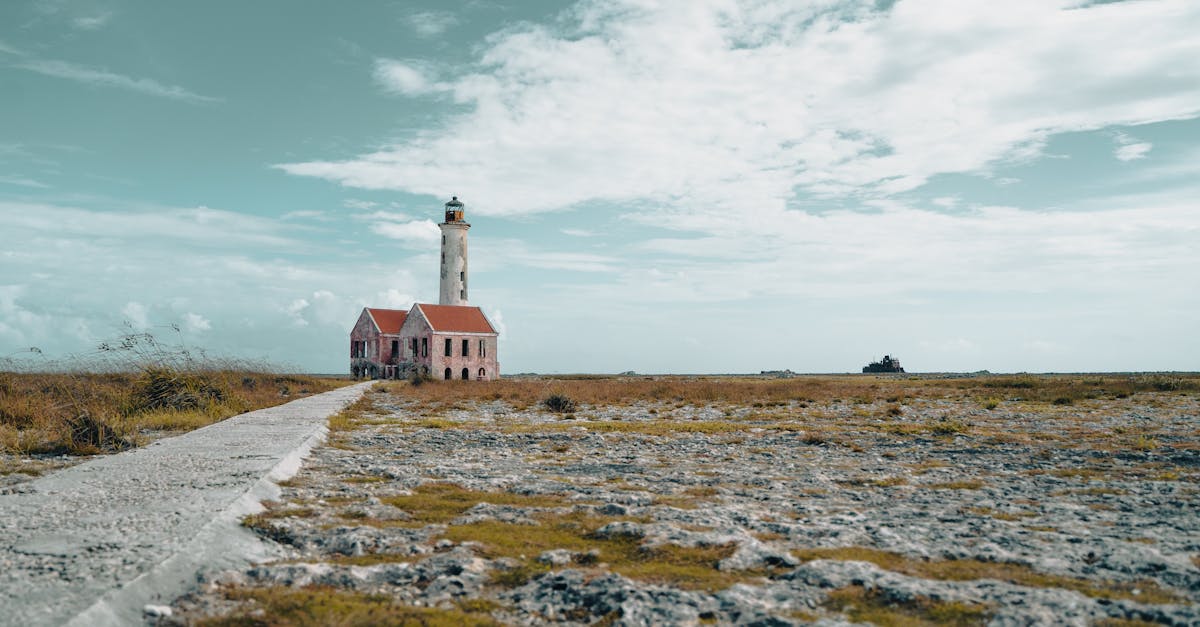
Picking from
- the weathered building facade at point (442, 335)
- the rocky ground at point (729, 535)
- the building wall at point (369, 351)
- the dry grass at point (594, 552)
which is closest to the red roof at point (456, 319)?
the weathered building facade at point (442, 335)

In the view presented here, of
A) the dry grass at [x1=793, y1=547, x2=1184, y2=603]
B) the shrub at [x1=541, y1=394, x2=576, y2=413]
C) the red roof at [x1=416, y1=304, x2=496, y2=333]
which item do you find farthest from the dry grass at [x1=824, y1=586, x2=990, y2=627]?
the red roof at [x1=416, y1=304, x2=496, y2=333]

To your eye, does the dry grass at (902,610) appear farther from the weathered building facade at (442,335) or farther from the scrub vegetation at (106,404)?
the weathered building facade at (442,335)

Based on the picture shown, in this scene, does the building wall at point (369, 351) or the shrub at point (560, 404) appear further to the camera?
the building wall at point (369, 351)

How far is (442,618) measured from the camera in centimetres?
505

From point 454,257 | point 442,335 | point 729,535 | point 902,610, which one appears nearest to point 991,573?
point 902,610

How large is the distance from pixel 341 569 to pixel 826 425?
55.6ft

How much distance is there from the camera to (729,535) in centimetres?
724

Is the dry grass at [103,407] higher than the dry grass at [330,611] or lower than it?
higher

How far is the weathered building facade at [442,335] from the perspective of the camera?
61031mm

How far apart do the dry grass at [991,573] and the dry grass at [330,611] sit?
3.04 metres

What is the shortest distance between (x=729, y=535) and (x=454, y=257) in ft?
203

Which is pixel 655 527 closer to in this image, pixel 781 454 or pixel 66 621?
pixel 66 621

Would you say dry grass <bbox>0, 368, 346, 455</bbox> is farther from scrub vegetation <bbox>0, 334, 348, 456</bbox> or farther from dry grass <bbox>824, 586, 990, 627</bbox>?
dry grass <bbox>824, 586, 990, 627</bbox>

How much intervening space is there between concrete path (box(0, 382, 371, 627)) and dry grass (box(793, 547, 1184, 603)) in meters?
4.97
